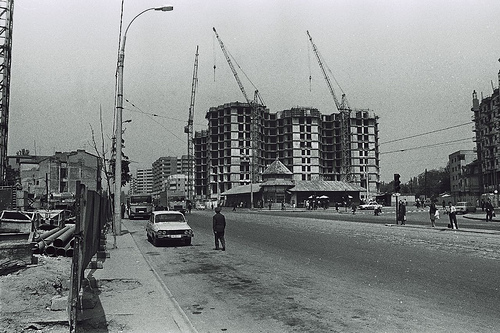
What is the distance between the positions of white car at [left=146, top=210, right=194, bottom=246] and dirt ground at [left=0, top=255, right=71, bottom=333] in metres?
5.50

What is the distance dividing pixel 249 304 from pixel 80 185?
3645 millimetres

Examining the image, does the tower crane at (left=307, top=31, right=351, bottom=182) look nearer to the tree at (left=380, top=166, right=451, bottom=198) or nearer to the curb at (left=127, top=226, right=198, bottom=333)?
the tree at (left=380, top=166, right=451, bottom=198)

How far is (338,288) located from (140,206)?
36424 mm

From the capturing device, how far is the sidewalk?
6.54m

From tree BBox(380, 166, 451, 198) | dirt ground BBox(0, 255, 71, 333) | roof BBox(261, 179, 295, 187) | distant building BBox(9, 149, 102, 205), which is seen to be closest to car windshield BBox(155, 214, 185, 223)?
dirt ground BBox(0, 255, 71, 333)

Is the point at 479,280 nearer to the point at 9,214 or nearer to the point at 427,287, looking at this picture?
the point at 427,287

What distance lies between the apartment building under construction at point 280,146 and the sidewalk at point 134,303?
128m

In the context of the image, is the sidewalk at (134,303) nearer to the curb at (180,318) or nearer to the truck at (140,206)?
the curb at (180,318)

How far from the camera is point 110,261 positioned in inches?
533

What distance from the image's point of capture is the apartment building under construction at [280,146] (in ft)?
489

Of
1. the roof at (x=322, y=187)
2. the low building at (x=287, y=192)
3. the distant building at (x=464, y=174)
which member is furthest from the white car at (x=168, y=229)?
the distant building at (x=464, y=174)

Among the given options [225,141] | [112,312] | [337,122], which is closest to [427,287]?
[112,312]

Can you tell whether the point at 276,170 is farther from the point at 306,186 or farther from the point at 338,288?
the point at 338,288

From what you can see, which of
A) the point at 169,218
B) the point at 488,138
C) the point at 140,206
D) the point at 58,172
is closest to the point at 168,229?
the point at 169,218
